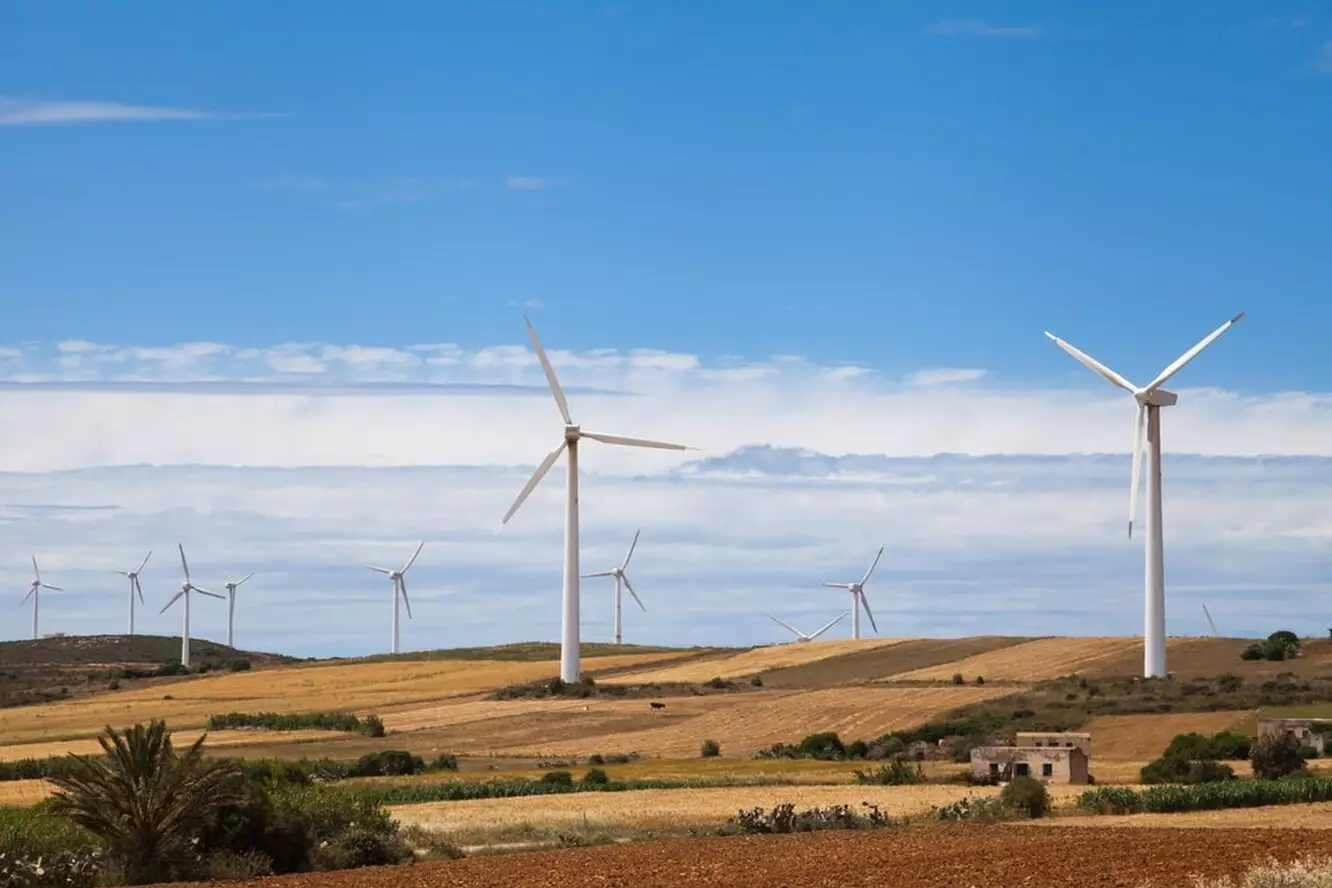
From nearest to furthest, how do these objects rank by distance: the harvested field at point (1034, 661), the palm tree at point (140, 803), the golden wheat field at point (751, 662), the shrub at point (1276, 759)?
the palm tree at point (140, 803), the shrub at point (1276, 759), the harvested field at point (1034, 661), the golden wheat field at point (751, 662)

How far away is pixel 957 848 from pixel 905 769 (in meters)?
28.7

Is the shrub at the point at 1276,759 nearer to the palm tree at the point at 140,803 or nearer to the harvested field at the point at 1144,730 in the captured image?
the harvested field at the point at 1144,730

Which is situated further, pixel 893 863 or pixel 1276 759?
pixel 1276 759

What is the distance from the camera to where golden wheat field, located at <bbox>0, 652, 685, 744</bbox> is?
102562 mm

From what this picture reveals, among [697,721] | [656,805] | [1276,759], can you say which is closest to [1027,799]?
[656,805]

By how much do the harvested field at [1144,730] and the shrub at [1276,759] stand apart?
11.5 meters

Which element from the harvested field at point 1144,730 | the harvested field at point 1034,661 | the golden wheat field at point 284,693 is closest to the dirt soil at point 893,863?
the harvested field at point 1144,730

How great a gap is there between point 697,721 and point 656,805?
4246cm

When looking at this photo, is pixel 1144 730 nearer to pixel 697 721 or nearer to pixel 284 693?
pixel 697 721

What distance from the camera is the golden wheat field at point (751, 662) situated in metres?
122

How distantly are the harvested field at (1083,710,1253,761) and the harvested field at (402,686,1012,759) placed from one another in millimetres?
9224

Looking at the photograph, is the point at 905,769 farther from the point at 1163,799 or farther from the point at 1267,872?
the point at 1267,872

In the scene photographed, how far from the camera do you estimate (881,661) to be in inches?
4843

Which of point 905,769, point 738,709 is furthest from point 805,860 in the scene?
point 738,709
